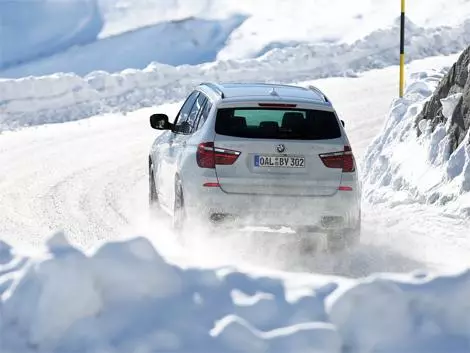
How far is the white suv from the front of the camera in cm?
912

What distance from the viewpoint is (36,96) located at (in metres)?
22.9

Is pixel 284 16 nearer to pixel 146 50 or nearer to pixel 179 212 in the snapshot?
pixel 146 50

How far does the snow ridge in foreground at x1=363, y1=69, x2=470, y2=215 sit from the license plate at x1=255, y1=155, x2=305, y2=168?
316cm

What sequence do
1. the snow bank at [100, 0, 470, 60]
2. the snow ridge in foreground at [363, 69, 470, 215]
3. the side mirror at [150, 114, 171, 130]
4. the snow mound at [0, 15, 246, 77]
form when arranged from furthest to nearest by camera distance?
the snow bank at [100, 0, 470, 60], the snow mound at [0, 15, 246, 77], the snow ridge in foreground at [363, 69, 470, 215], the side mirror at [150, 114, 171, 130]

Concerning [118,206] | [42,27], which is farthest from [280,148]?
[42,27]

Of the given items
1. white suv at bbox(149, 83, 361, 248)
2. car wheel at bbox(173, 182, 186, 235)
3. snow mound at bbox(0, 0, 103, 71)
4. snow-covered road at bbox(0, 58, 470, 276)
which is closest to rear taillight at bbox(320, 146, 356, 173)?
white suv at bbox(149, 83, 361, 248)

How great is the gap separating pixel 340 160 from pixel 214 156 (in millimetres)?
1080

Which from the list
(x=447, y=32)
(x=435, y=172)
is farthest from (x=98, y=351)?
(x=447, y=32)

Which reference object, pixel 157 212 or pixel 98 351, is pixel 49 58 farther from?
pixel 98 351

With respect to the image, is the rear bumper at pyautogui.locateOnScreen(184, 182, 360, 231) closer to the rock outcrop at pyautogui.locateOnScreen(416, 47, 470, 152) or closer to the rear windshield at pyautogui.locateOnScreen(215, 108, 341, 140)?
the rear windshield at pyautogui.locateOnScreen(215, 108, 341, 140)

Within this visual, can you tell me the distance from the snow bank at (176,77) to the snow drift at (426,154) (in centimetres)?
878

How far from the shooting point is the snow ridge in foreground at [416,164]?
1212cm

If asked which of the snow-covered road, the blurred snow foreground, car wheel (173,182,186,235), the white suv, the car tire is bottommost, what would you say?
the snow-covered road

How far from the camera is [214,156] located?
30.0ft
